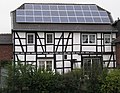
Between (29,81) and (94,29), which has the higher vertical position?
(94,29)

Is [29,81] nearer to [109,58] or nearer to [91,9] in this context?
[109,58]

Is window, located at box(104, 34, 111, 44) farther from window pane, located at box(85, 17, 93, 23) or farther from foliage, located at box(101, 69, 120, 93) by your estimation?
foliage, located at box(101, 69, 120, 93)

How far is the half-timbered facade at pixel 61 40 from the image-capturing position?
3109 cm

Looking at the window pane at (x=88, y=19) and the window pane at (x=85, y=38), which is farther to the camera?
the window pane at (x=88, y=19)

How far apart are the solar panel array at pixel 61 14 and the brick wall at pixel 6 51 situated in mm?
2626

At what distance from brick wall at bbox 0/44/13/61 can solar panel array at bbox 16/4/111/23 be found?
8.61 feet

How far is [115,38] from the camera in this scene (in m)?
32.3

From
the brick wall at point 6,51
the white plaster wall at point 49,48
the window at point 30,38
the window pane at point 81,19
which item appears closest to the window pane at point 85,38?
the window pane at point 81,19

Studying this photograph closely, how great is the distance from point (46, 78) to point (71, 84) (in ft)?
5.73

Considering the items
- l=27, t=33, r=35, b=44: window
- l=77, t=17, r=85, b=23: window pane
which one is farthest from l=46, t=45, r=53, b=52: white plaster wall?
l=77, t=17, r=85, b=23: window pane

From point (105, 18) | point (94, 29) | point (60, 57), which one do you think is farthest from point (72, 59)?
point (105, 18)

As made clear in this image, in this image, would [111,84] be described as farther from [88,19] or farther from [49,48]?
[88,19]

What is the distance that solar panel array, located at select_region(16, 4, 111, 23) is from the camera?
107 feet

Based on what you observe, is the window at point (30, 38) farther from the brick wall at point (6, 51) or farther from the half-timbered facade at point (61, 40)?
the brick wall at point (6, 51)
